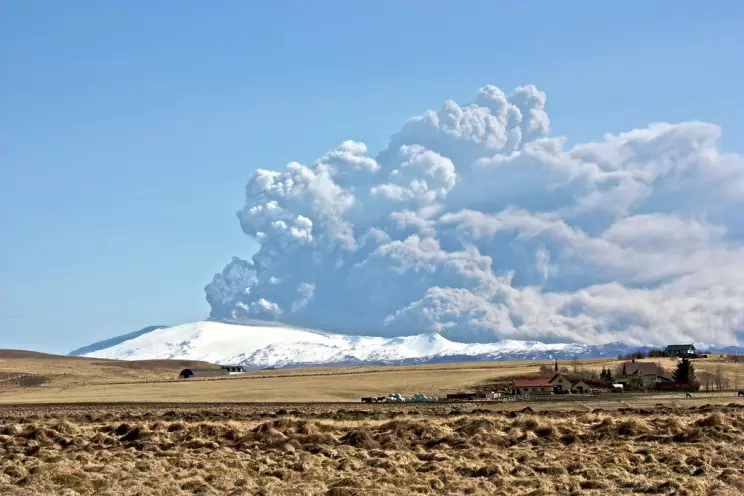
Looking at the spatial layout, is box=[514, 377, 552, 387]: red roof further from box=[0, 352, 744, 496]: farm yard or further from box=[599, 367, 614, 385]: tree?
box=[0, 352, 744, 496]: farm yard

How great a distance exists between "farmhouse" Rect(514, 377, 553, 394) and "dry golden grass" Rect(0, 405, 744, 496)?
72.7 metres

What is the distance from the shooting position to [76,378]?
18175cm

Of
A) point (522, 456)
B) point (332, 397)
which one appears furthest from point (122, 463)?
point (332, 397)

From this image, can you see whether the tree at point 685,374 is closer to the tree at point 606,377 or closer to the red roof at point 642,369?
the red roof at point 642,369

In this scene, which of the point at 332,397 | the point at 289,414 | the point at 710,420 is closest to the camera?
the point at 710,420

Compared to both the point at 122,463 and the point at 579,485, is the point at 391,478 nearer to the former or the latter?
the point at 579,485

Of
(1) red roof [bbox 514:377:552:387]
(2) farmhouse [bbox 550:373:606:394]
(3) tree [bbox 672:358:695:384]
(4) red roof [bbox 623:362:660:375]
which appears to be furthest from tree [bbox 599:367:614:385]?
(1) red roof [bbox 514:377:552:387]

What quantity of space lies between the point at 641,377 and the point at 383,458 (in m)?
108

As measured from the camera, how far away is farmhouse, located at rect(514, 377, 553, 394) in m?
121

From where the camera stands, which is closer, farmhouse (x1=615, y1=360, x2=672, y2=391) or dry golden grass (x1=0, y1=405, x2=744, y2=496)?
dry golden grass (x1=0, y1=405, x2=744, y2=496)

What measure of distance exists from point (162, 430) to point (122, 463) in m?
10.7

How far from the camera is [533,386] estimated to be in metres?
123

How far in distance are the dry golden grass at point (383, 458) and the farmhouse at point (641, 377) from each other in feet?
278

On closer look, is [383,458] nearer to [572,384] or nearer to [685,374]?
[572,384]
